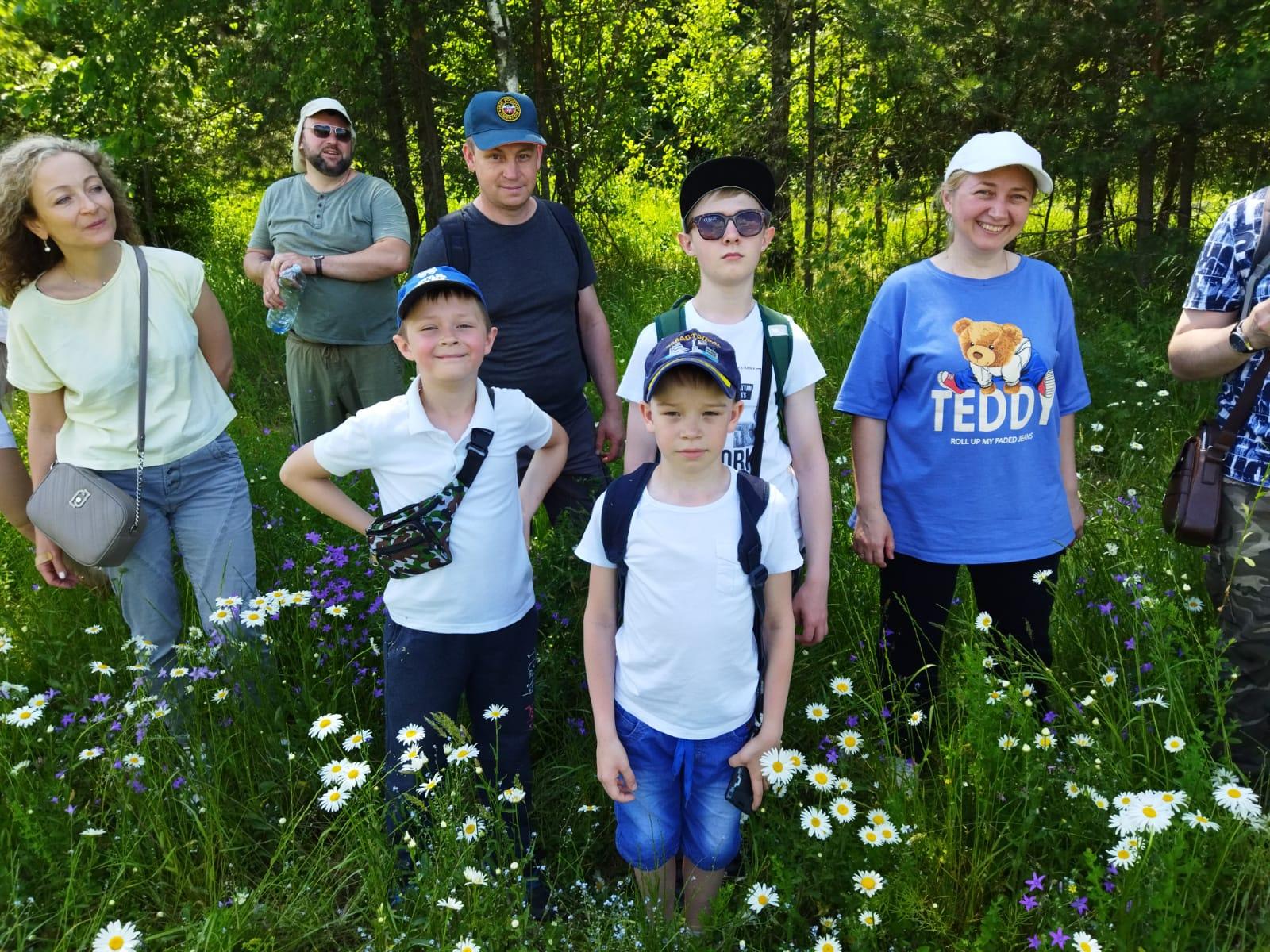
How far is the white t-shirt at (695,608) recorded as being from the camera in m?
2.00

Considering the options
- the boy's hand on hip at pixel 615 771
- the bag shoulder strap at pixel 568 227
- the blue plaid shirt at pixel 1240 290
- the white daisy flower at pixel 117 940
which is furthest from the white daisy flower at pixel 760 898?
the bag shoulder strap at pixel 568 227

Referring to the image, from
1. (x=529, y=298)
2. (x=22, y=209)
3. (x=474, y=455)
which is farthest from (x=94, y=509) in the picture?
(x=529, y=298)

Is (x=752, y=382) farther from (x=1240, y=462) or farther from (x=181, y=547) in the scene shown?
(x=181, y=547)

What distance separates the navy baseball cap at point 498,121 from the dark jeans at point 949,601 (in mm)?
1913

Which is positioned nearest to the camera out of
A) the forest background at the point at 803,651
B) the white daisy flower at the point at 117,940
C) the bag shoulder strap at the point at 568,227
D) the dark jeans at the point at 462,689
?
the white daisy flower at the point at 117,940

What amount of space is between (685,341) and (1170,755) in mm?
1646

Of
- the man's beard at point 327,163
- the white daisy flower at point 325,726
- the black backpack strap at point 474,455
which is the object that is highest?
the man's beard at point 327,163

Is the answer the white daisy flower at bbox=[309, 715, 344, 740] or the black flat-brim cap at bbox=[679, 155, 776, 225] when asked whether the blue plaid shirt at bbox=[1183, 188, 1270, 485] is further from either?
the white daisy flower at bbox=[309, 715, 344, 740]

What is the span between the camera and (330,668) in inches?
119

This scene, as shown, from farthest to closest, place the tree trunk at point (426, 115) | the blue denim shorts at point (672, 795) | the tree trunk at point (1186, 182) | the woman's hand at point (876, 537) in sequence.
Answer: the tree trunk at point (426, 115) → the tree trunk at point (1186, 182) → the woman's hand at point (876, 537) → the blue denim shorts at point (672, 795)

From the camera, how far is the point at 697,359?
192cm

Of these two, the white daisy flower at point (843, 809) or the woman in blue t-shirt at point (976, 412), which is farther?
the woman in blue t-shirt at point (976, 412)

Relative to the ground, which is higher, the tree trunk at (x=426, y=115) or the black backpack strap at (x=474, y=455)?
the tree trunk at (x=426, y=115)

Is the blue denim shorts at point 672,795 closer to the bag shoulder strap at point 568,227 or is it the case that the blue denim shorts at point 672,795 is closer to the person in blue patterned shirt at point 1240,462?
the person in blue patterned shirt at point 1240,462
